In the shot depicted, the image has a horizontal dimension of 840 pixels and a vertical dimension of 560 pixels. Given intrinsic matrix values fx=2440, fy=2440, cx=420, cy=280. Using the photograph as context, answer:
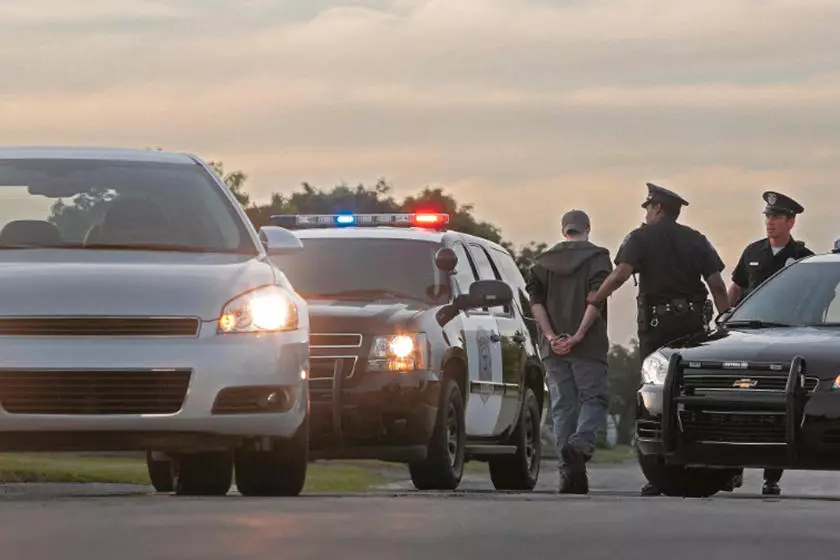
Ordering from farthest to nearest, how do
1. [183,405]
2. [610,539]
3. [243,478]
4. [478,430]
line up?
[478,430]
[243,478]
[183,405]
[610,539]

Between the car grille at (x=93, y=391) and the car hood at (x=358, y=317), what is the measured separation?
369 centimetres

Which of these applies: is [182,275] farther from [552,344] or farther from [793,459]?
[552,344]

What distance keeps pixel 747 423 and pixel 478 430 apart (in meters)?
3.10

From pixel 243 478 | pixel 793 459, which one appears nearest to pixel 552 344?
pixel 793 459

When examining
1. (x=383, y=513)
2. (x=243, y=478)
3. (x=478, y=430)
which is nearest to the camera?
(x=383, y=513)

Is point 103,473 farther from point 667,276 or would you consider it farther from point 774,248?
point 667,276

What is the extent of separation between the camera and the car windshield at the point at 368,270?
51.8 ft

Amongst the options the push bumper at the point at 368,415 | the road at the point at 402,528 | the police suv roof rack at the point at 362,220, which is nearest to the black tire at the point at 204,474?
the push bumper at the point at 368,415

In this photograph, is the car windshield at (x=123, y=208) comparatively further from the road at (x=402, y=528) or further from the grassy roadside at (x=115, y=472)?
the grassy roadside at (x=115, y=472)

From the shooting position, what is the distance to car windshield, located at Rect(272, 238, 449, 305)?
1579 centimetres

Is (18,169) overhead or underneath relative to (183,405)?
overhead

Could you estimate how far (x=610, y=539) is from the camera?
9055 mm

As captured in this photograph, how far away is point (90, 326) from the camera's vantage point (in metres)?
11.2

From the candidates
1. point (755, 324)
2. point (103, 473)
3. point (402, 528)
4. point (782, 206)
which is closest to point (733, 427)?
point (755, 324)
